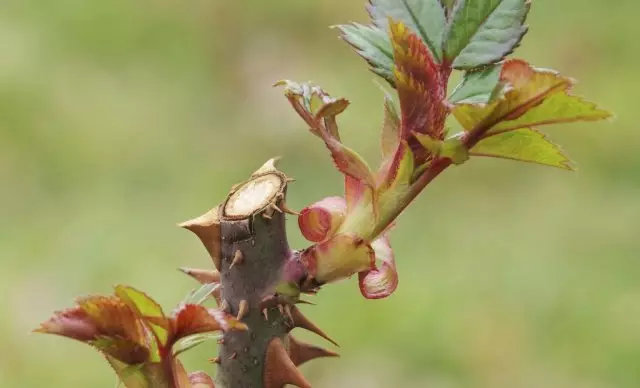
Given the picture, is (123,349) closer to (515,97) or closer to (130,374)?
(130,374)

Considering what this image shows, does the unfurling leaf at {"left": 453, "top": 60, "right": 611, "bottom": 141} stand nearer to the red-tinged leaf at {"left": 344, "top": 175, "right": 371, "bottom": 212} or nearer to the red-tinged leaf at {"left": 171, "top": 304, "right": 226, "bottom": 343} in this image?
the red-tinged leaf at {"left": 344, "top": 175, "right": 371, "bottom": 212}

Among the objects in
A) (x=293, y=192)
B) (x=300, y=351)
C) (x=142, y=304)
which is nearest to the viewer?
(x=142, y=304)

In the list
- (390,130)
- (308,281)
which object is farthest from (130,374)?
(390,130)

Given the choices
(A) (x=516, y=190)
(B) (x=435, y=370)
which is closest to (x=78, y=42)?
(A) (x=516, y=190)

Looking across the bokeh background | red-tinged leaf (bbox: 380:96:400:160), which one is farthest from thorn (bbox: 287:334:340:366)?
the bokeh background

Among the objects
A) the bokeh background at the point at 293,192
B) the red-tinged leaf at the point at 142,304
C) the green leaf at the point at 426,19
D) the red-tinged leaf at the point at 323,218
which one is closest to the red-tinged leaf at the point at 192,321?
the red-tinged leaf at the point at 142,304

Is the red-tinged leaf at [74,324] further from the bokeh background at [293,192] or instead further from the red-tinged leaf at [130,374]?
the bokeh background at [293,192]
